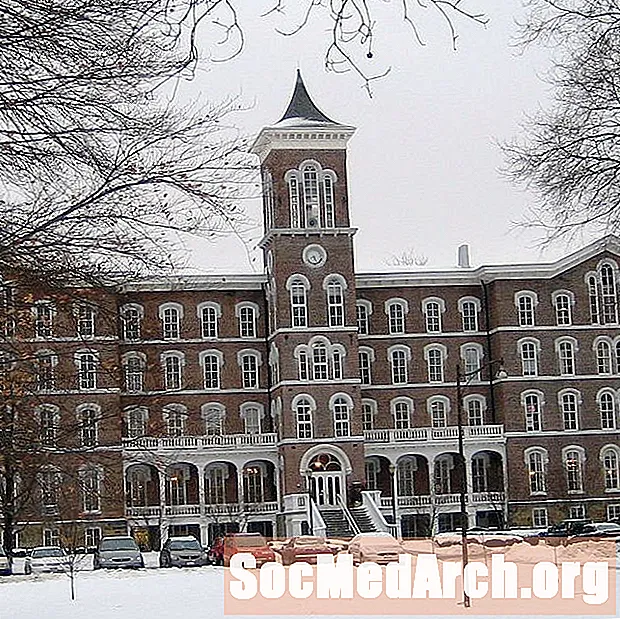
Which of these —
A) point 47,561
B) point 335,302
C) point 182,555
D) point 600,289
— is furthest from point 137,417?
point 600,289

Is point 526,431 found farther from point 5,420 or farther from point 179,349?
point 5,420

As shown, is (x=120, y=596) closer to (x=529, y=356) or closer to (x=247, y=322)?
(x=247, y=322)

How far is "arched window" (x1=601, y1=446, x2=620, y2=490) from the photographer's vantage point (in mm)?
59438

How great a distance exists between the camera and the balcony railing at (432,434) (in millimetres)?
58469

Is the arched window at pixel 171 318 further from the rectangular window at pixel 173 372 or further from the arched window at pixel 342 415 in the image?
the arched window at pixel 342 415

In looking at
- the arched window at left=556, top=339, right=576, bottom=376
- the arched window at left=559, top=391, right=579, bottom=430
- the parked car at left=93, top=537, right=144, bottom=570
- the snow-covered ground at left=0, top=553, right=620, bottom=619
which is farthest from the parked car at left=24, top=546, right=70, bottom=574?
the arched window at left=556, top=339, right=576, bottom=376

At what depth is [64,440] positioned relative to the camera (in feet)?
50.4

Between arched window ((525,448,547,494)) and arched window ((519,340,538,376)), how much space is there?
3.48 metres

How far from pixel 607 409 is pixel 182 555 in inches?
965

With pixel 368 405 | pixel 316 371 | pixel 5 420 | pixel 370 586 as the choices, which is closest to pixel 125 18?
pixel 5 420

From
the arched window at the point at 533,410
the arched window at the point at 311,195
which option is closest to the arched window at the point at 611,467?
the arched window at the point at 533,410

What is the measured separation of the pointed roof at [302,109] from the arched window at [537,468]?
1665 cm

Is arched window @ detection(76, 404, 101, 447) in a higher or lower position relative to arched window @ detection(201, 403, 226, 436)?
lower

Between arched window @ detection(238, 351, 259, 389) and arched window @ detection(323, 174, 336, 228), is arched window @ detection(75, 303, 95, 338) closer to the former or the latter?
arched window @ detection(323, 174, 336, 228)
